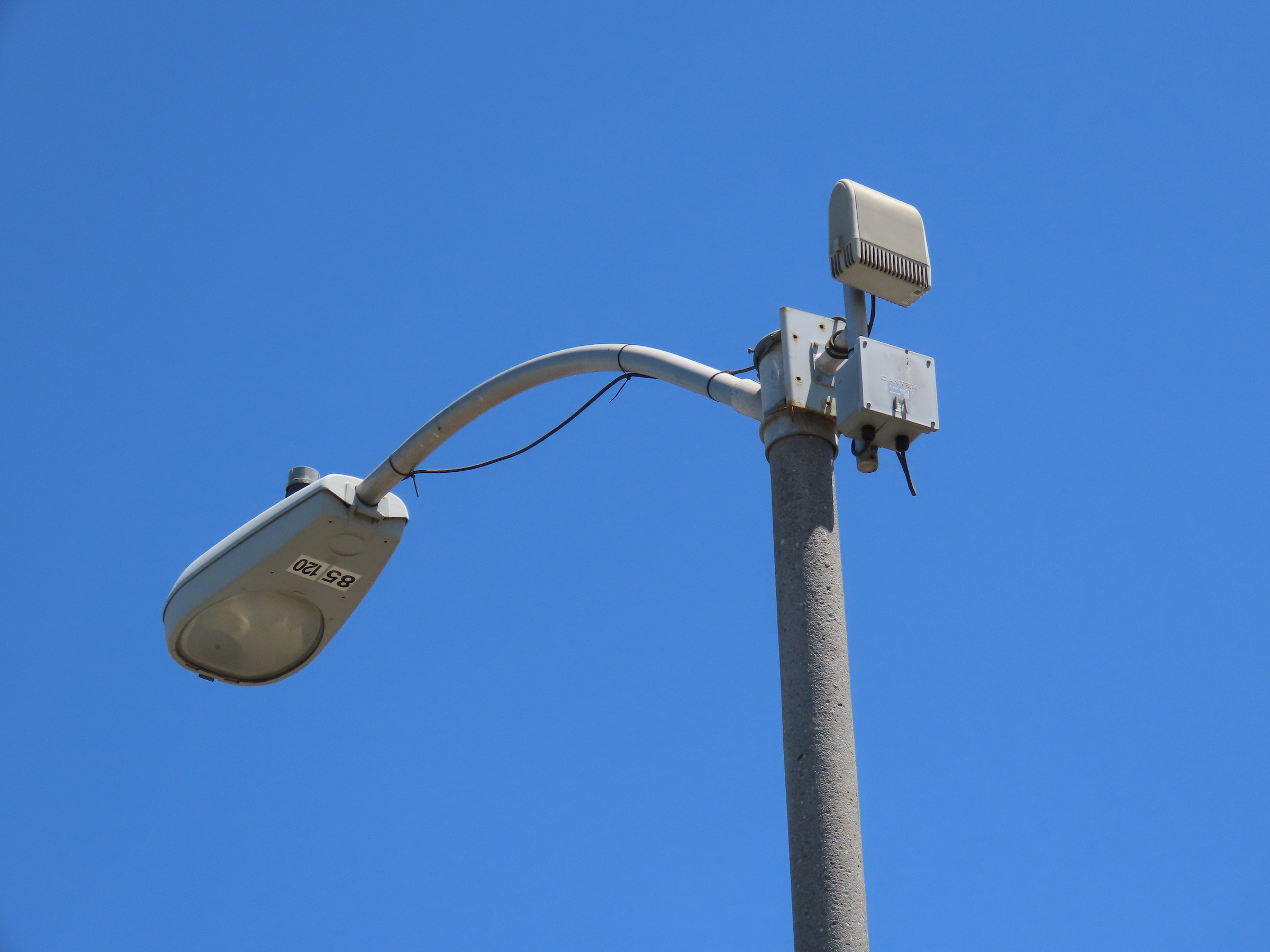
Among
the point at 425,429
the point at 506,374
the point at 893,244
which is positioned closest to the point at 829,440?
the point at 893,244

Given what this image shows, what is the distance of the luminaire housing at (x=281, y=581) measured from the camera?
18.9ft

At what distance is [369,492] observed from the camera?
5836mm

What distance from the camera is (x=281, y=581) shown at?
586 centimetres

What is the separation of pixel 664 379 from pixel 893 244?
85 centimetres

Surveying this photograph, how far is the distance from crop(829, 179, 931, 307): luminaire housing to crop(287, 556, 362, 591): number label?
2.49m

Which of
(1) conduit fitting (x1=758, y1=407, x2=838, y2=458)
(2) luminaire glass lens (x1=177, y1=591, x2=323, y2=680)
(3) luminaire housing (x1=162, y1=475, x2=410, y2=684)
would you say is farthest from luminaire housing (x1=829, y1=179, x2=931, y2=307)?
(2) luminaire glass lens (x1=177, y1=591, x2=323, y2=680)

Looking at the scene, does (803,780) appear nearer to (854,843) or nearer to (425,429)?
(854,843)

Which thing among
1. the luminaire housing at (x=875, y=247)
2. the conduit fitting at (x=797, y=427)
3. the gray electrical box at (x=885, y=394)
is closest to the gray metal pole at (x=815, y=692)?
the conduit fitting at (x=797, y=427)

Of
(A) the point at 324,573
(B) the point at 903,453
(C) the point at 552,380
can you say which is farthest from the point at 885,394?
(A) the point at 324,573

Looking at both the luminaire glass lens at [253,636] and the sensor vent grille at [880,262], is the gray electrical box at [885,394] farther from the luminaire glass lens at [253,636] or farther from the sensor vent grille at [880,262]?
the luminaire glass lens at [253,636]

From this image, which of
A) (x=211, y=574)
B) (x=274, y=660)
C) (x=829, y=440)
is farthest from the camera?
(x=274, y=660)

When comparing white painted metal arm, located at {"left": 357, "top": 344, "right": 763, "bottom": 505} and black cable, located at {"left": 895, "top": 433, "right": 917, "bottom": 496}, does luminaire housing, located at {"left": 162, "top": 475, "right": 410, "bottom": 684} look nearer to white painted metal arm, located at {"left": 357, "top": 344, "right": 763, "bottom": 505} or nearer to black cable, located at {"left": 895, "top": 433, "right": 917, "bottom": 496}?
white painted metal arm, located at {"left": 357, "top": 344, "right": 763, "bottom": 505}

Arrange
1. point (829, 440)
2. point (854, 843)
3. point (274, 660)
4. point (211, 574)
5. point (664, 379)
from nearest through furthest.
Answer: point (854, 843), point (829, 440), point (664, 379), point (211, 574), point (274, 660)

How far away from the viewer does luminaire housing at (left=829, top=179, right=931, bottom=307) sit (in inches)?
171
